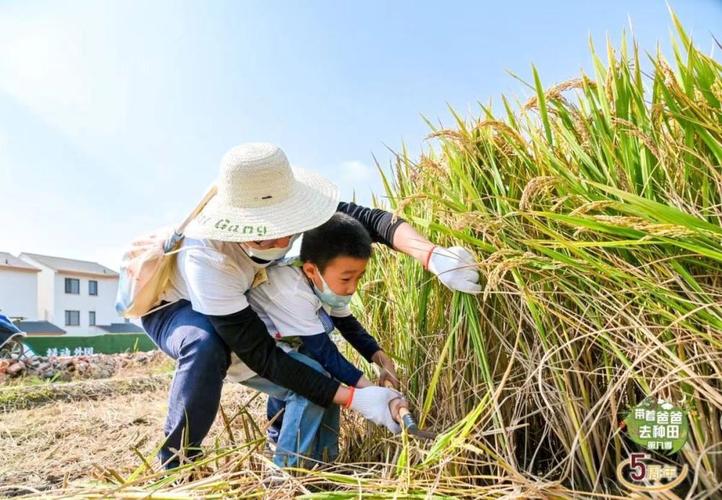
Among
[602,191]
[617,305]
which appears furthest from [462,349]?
[602,191]

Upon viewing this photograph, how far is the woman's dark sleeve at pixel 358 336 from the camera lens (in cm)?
180

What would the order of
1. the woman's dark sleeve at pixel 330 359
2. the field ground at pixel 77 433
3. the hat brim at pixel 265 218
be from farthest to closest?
the field ground at pixel 77 433 → the woman's dark sleeve at pixel 330 359 → the hat brim at pixel 265 218

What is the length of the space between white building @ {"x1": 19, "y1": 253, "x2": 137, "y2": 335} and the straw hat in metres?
27.8

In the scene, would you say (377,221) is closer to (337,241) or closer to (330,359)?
(337,241)

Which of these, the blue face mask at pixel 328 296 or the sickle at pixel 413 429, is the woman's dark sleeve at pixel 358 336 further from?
the sickle at pixel 413 429

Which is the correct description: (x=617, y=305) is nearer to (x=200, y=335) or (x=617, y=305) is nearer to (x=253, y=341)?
(x=253, y=341)

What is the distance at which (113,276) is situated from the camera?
3045 centimetres

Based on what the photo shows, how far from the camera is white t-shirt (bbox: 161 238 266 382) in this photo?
5.02 ft

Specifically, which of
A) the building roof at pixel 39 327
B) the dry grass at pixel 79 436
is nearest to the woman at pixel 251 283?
the dry grass at pixel 79 436

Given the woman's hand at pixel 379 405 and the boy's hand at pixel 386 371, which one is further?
the boy's hand at pixel 386 371

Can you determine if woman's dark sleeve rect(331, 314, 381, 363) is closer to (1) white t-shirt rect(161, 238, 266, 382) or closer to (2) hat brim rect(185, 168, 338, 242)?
(1) white t-shirt rect(161, 238, 266, 382)

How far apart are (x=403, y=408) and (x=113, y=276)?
1265 inches

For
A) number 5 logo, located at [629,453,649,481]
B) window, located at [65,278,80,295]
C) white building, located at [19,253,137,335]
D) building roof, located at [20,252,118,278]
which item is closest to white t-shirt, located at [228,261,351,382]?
number 5 logo, located at [629,453,649,481]

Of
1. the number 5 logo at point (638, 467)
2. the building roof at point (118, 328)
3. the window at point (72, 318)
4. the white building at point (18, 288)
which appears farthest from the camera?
the building roof at point (118, 328)
